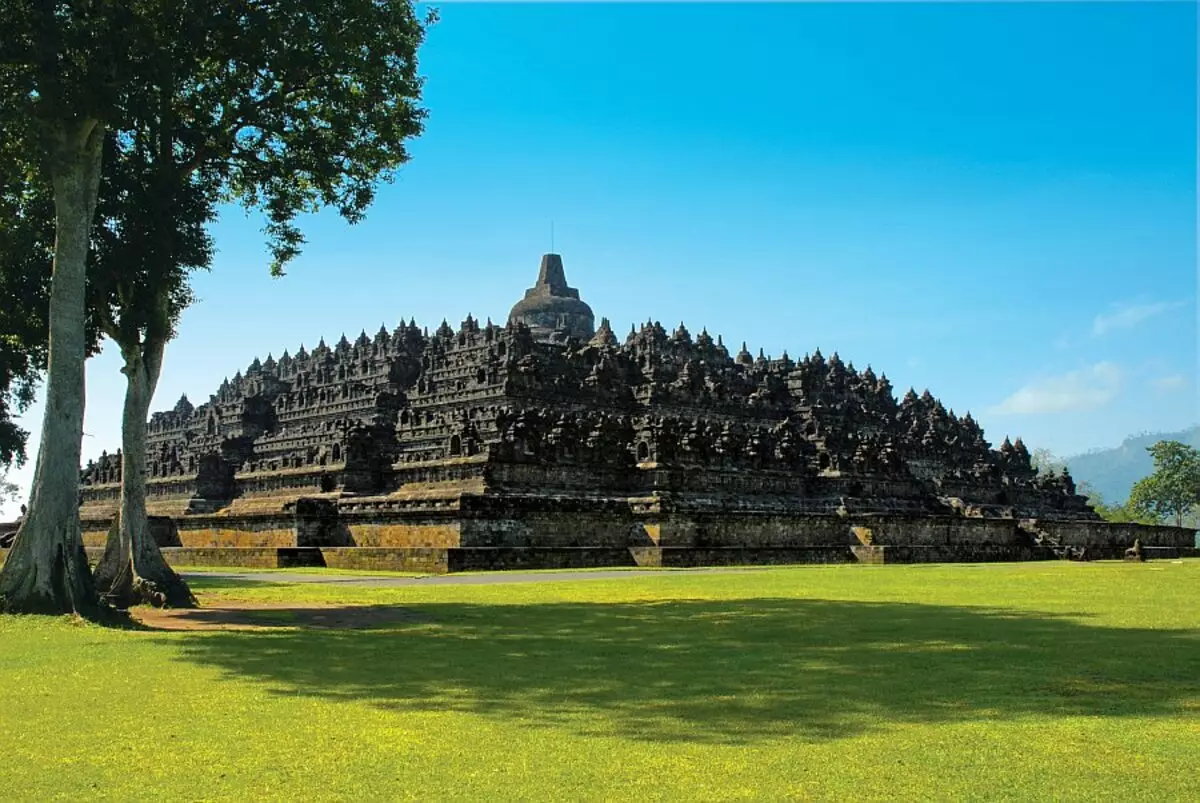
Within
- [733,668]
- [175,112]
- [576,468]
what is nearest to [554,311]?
[576,468]

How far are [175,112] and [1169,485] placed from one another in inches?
4296

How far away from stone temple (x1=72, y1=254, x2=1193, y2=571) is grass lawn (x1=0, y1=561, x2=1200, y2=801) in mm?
18785

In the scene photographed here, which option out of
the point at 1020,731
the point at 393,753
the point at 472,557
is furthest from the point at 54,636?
the point at 472,557

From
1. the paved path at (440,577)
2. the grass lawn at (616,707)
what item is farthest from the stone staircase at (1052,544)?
the grass lawn at (616,707)

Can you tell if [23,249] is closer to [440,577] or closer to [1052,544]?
[440,577]

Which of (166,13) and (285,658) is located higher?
(166,13)

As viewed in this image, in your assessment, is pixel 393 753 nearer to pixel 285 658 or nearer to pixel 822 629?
pixel 285 658

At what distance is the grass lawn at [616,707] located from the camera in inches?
273

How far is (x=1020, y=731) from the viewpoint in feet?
26.8

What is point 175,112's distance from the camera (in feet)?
75.5

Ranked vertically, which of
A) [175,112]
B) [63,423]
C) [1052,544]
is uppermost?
[175,112]

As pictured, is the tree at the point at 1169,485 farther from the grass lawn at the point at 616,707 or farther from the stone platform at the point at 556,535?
the grass lawn at the point at 616,707

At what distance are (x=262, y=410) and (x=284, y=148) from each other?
52.3 metres

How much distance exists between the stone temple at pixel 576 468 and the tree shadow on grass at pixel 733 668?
17928 millimetres
